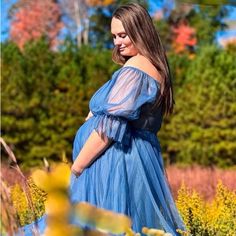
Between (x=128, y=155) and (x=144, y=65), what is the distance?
31 cm

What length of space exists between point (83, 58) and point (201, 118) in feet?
8.14

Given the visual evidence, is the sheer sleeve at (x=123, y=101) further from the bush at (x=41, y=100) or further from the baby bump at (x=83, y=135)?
the bush at (x=41, y=100)

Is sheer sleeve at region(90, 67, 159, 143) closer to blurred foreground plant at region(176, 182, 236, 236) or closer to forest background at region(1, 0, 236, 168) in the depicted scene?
blurred foreground plant at region(176, 182, 236, 236)

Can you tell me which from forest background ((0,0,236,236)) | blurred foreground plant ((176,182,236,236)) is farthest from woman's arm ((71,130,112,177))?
forest background ((0,0,236,236))

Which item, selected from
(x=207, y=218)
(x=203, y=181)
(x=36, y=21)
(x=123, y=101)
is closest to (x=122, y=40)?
(x=123, y=101)

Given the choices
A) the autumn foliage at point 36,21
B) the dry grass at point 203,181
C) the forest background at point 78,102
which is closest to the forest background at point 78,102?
the forest background at point 78,102

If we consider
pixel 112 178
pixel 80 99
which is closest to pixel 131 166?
pixel 112 178

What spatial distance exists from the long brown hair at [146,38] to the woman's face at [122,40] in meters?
0.01

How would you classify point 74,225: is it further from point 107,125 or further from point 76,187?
point 76,187

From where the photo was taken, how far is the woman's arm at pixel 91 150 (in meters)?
1.98

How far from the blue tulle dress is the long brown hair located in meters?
0.05

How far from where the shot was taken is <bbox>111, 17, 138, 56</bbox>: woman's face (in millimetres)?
2031

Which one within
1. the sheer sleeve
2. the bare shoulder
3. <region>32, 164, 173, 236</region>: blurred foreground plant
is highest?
the bare shoulder

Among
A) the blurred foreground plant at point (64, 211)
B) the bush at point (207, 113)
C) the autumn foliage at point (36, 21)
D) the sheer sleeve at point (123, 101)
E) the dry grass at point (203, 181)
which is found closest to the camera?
the blurred foreground plant at point (64, 211)
